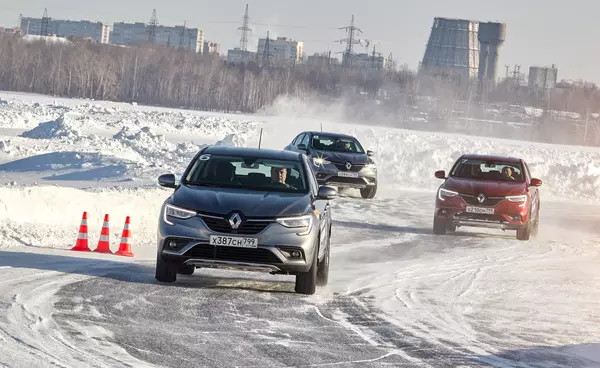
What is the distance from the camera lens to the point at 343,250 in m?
18.7

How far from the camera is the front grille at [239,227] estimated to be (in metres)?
12.0

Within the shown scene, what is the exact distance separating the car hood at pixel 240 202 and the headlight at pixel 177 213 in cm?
5

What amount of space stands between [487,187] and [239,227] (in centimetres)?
1090

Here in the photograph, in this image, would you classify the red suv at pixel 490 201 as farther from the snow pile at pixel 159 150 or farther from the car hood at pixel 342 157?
the snow pile at pixel 159 150

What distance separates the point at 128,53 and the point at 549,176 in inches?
5331

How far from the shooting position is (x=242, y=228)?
39.4 ft

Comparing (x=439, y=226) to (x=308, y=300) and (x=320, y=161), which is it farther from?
(x=308, y=300)

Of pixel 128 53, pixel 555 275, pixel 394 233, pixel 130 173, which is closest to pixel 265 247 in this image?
pixel 555 275

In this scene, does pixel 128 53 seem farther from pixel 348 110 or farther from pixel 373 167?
pixel 373 167

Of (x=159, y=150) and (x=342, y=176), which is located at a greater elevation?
(x=342, y=176)

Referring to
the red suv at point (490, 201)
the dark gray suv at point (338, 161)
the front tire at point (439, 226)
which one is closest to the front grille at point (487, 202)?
the red suv at point (490, 201)

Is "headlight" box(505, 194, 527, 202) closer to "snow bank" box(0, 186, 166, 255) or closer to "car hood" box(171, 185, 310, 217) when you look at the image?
"snow bank" box(0, 186, 166, 255)

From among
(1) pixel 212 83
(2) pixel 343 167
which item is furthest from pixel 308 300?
(1) pixel 212 83

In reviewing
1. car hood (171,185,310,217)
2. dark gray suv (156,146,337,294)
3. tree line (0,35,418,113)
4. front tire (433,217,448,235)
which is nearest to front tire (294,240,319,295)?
dark gray suv (156,146,337,294)
